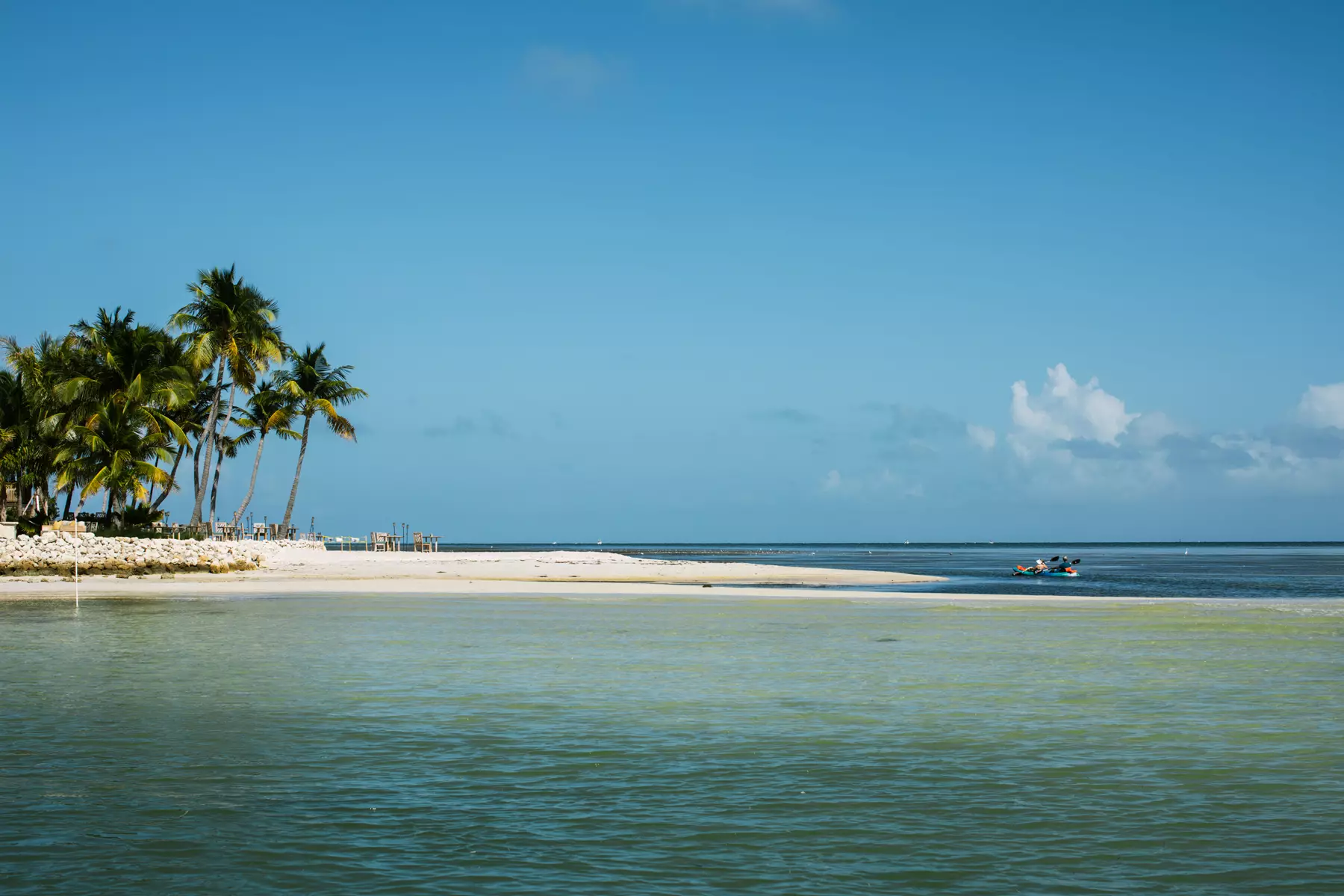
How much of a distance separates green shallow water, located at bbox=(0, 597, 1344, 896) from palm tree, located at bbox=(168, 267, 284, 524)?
4023 cm

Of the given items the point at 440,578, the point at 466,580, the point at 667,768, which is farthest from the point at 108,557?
the point at 667,768

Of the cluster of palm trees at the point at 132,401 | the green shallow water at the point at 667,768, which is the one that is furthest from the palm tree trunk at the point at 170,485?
the green shallow water at the point at 667,768

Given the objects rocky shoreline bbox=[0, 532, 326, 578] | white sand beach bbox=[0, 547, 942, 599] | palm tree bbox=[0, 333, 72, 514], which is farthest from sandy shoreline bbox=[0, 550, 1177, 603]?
palm tree bbox=[0, 333, 72, 514]

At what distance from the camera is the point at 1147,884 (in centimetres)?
681

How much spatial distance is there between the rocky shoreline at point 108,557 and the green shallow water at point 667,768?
2689 cm

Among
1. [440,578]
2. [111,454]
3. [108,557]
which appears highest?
[111,454]

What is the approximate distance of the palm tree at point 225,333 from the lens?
58.6 meters

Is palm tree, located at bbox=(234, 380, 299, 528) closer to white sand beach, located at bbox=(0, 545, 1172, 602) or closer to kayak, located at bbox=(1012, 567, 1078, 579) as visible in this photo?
white sand beach, located at bbox=(0, 545, 1172, 602)

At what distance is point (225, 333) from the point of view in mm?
58781

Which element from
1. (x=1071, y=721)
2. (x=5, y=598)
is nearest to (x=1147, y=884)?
(x=1071, y=721)

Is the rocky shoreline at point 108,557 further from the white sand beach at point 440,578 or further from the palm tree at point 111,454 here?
the palm tree at point 111,454

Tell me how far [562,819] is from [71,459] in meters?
52.2

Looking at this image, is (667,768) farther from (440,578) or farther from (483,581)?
(440,578)

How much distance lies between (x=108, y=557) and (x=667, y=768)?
142ft
